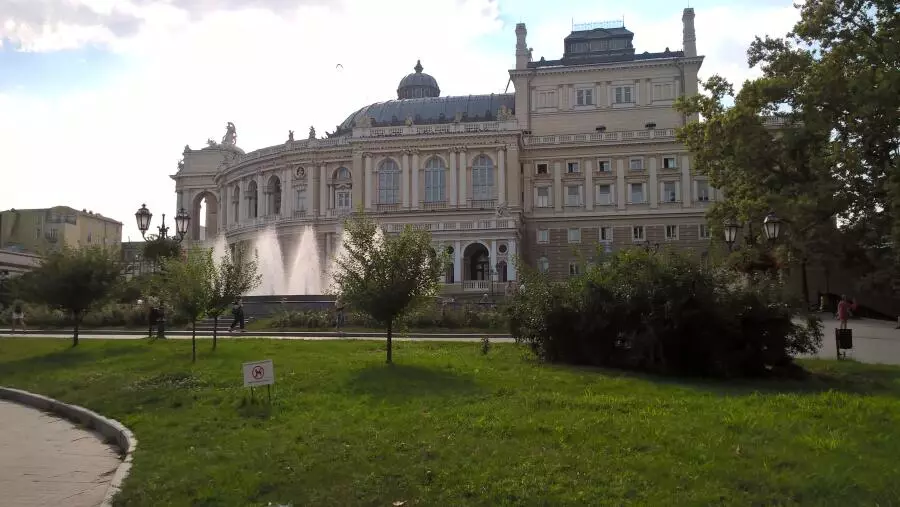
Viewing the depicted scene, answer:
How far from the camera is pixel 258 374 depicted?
11.8 meters

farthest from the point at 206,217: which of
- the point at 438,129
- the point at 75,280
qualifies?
the point at 75,280

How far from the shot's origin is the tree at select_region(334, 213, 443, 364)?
16.7 m

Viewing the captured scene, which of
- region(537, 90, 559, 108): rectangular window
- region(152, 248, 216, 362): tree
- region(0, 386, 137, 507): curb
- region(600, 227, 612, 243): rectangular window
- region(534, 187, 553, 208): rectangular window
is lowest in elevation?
region(0, 386, 137, 507): curb

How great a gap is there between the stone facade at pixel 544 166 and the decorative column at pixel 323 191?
102 millimetres

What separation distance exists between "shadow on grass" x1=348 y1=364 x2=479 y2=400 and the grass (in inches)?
2.1

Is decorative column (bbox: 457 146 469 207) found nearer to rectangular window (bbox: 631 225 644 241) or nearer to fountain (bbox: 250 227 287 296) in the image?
rectangular window (bbox: 631 225 644 241)

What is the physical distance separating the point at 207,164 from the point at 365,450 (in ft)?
301

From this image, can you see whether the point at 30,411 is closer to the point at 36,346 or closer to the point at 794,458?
the point at 36,346

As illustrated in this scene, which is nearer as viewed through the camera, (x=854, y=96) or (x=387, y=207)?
(x=854, y=96)

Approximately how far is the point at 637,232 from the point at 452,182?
59.8 feet

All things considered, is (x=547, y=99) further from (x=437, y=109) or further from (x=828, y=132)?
(x=828, y=132)

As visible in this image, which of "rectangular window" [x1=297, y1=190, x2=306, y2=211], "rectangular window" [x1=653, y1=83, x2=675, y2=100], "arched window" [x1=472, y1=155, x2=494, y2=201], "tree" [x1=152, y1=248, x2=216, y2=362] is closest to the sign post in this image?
"tree" [x1=152, y1=248, x2=216, y2=362]

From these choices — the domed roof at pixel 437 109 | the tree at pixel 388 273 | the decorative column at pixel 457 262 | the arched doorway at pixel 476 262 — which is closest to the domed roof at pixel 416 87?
the domed roof at pixel 437 109

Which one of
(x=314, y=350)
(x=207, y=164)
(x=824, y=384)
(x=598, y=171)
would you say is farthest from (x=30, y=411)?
(x=207, y=164)
